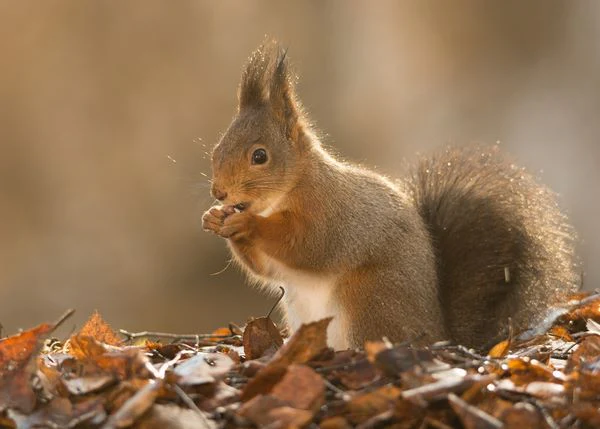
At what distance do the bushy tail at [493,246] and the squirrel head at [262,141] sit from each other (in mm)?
408

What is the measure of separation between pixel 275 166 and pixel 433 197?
47 cm

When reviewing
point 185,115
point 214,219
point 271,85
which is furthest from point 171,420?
point 185,115

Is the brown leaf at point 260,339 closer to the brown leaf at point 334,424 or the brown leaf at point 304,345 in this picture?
the brown leaf at point 304,345

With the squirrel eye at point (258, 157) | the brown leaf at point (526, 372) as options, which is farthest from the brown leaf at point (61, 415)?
the squirrel eye at point (258, 157)

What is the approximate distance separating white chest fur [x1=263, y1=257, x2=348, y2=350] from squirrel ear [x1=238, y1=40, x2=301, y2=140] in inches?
14.3

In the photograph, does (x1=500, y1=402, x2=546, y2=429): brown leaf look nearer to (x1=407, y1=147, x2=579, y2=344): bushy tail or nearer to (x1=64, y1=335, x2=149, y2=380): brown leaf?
(x1=64, y1=335, x2=149, y2=380): brown leaf

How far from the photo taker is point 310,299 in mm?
2320

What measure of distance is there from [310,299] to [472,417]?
0.94 metres

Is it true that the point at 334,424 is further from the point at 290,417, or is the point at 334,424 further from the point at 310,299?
the point at 310,299

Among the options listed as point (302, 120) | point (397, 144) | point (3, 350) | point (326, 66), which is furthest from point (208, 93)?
point (3, 350)

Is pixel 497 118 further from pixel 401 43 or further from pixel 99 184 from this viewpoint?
pixel 99 184

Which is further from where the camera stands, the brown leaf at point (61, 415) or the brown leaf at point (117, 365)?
the brown leaf at point (117, 365)

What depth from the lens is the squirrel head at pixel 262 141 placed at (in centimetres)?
232

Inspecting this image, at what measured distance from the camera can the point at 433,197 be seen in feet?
8.45
